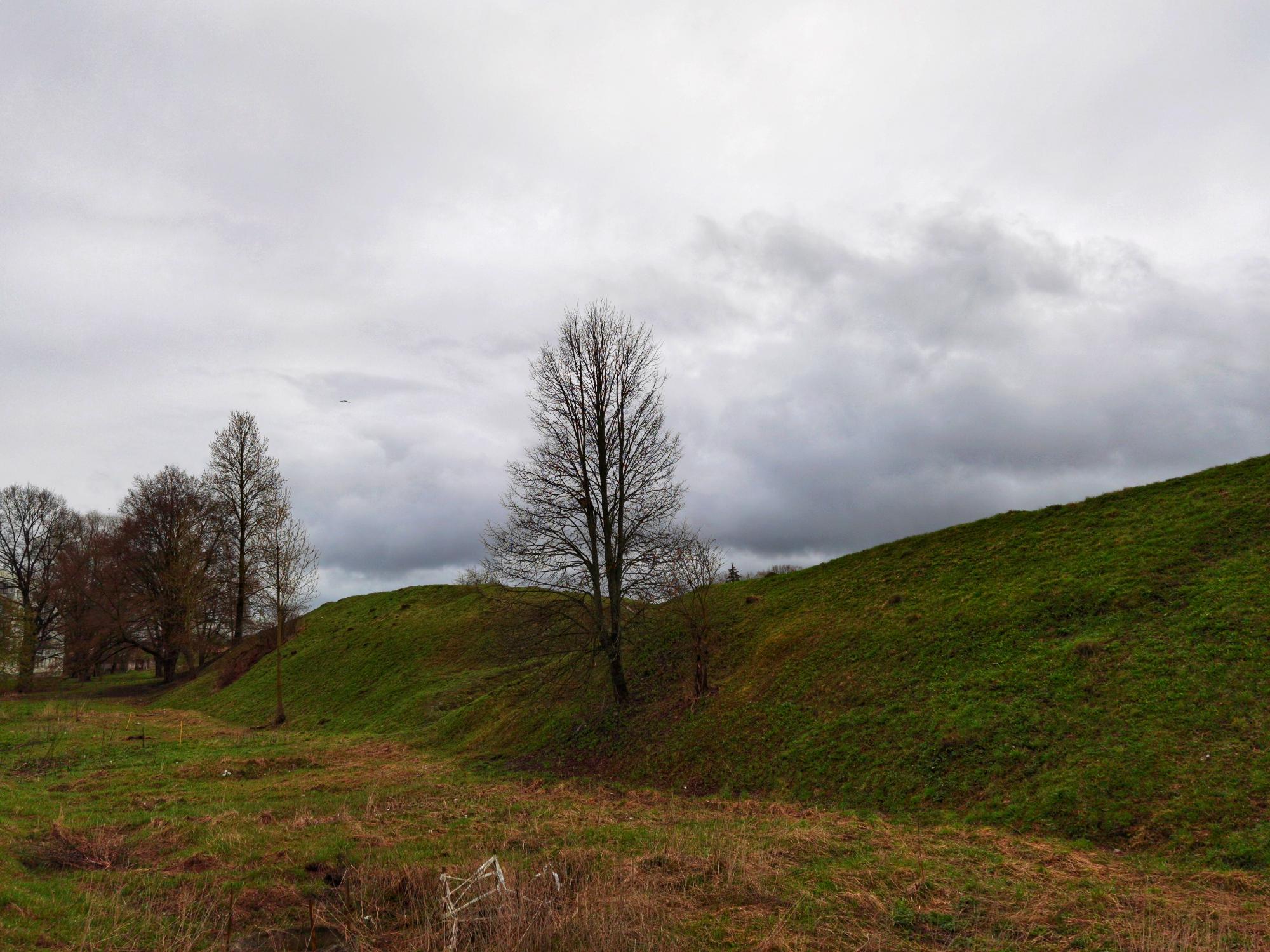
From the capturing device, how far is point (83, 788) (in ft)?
54.5

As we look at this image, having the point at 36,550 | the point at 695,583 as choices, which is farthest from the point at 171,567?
the point at 695,583

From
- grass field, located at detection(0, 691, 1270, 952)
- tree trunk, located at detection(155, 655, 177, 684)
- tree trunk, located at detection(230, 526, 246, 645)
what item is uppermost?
tree trunk, located at detection(230, 526, 246, 645)

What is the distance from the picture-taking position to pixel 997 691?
52.4 feet

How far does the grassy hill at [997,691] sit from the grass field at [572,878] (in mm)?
1405

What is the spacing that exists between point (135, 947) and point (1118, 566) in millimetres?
22265

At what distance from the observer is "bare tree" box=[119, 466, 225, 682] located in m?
48.4

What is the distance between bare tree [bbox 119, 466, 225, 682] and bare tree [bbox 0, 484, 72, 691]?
869 cm

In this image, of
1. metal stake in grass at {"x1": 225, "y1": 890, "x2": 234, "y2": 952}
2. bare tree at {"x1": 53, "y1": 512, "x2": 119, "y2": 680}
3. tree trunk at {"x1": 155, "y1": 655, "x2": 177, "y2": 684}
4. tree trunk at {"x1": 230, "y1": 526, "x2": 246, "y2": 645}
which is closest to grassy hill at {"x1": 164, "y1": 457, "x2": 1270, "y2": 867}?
metal stake in grass at {"x1": 225, "y1": 890, "x2": 234, "y2": 952}

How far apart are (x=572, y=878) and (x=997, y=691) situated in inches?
450

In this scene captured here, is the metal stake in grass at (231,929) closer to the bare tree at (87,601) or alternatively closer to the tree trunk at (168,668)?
the bare tree at (87,601)

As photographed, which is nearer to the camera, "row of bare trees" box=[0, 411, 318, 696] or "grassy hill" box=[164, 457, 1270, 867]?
"grassy hill" box=[164, 457, 1270, 867]

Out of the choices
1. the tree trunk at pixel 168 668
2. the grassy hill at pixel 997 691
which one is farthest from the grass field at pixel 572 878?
the tree trunk at pixel 168 668

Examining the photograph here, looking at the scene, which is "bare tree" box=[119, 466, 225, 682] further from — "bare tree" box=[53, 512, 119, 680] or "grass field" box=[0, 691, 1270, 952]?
"grass field" box=[0, 691, 1270, 952]

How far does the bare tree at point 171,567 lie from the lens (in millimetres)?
48406
